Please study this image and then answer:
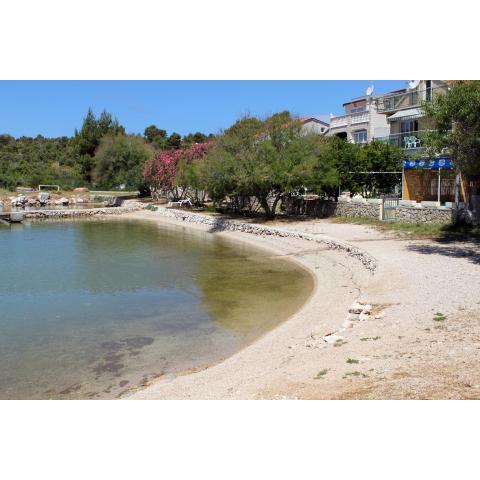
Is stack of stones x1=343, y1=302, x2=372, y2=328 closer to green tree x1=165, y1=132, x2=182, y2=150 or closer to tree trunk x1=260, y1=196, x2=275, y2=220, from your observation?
tree trunk x1=260, y1=196, x2=275, y2=220

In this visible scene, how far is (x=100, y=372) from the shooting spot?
36.9 ft

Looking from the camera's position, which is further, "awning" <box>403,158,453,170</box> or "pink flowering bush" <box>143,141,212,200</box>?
"pink flowering bush" <box>143,141,212,200</box>

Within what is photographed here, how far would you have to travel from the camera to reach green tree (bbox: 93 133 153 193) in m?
67.1

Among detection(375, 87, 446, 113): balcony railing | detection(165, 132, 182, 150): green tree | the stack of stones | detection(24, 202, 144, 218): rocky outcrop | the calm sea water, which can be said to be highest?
detection(165, 132, 182, 150): green tree

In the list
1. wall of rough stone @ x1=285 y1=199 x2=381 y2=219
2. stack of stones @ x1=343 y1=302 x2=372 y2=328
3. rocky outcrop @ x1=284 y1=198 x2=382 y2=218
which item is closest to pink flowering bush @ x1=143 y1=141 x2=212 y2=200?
rocky outcrop @ x1=284 y1=198 x2=382 y2=218

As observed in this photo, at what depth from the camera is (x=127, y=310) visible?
16.9 metres

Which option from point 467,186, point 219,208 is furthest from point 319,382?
point 219,208

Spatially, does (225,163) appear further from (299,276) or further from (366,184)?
(299,276)

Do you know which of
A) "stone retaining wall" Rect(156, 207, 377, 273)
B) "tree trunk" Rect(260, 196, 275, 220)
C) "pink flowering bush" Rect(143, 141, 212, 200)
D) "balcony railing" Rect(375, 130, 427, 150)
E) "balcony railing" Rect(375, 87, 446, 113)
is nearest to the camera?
"stone retaining wall" Rect(156, 207, 377, 273)

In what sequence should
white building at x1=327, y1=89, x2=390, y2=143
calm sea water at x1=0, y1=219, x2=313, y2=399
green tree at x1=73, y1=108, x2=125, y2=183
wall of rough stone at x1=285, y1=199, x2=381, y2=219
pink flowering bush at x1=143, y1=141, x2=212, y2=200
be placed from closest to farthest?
calm sea water at x1=0, y1=219, x2=313, y2=399 < wall of rough stone at x1=285, y1=199, x2=381, y2=219 < white building at x1=327, y1=89, x2=390, y2=143 < pink flowering bush at x1=143, y1=141, x2=212, y2=200 < green tree at x1=73, y1=108, x2=125, y2=183

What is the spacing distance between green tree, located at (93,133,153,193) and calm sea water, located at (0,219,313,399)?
3513 cm

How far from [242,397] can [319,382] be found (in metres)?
1.26

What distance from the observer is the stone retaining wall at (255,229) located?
21.5 m

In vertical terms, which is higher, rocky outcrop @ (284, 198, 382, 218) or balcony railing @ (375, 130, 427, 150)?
balcony railing @ (375, 130, 427, 150)
